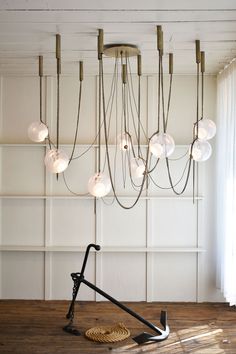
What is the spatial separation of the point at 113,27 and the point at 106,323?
2.61m

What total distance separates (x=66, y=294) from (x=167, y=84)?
273 cm

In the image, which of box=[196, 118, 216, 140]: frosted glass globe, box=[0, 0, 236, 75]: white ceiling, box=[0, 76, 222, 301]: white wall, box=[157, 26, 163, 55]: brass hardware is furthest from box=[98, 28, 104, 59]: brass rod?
box=[0, 76, 222, 301]: white wall

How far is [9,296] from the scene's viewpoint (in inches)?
196

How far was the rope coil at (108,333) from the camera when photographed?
11.4ft

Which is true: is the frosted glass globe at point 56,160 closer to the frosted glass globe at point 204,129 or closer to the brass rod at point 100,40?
the brass rod at point 100,40

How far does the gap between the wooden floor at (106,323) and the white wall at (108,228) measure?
0.25m

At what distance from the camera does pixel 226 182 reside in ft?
14.6

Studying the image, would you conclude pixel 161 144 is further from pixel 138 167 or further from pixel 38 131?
pixel 38 131

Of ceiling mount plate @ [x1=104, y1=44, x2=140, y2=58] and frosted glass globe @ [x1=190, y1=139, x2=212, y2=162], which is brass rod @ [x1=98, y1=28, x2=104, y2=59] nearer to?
ceiling mount plate @ [x1=104, y1=44, x2=140, y2=58]

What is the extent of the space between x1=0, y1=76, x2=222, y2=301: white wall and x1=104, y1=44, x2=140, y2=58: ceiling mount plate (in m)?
1.08

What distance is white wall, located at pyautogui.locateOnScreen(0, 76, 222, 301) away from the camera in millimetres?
4914

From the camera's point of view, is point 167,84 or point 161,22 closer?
point 161,22

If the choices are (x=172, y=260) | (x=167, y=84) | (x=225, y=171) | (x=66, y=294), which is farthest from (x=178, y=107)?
(x=66, y=294)

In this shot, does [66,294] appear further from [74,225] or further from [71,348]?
[71,348]
